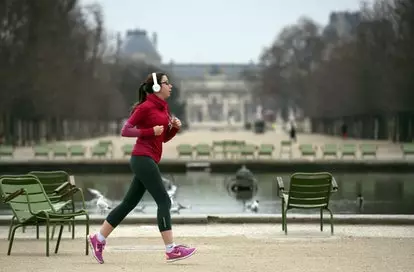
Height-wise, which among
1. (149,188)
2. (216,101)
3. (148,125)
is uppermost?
(216,101)

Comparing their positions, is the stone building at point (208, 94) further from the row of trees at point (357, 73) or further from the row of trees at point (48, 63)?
the row of trees at point (48, 63)

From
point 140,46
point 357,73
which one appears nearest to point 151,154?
point 357,73

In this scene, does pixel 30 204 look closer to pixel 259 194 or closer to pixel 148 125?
pixel 148 125

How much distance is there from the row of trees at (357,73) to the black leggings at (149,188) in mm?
42118

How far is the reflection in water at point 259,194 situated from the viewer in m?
19.5

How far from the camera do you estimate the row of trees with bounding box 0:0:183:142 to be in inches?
2003

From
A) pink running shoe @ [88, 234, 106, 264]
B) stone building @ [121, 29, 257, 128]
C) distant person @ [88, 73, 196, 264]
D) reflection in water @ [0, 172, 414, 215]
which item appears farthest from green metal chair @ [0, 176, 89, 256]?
stone building @ [121, 29, 257, 128]

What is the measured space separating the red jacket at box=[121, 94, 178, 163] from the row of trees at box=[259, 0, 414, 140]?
138 feet

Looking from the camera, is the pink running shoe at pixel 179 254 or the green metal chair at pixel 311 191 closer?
the pink running shoe at pixel 179 254

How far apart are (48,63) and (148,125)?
48049 mm

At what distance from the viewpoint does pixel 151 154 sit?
30.9 feet

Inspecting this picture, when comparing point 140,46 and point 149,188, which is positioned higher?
point 140,46

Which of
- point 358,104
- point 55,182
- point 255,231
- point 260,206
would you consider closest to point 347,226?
point 255,231

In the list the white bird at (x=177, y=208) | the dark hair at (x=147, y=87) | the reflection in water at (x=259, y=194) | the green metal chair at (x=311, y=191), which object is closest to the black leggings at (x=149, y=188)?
the dark hair at (x=147, y=87)
